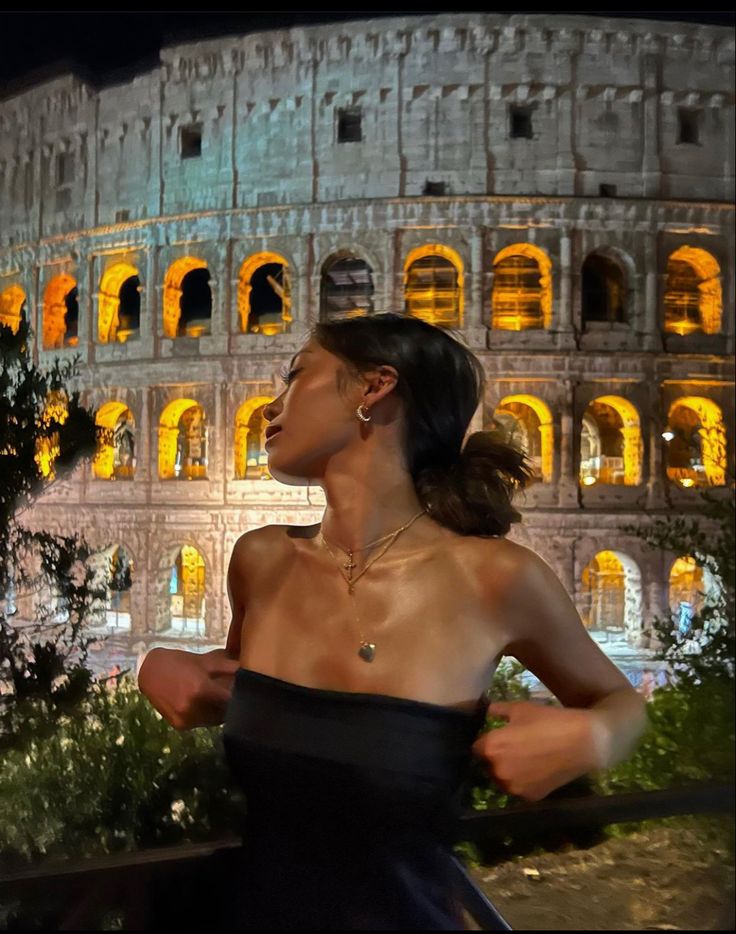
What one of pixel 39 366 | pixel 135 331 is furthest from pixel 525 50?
pixel 39 366

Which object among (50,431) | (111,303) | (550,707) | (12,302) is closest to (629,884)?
(550,707)

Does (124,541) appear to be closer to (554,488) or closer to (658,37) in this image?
(554,488)

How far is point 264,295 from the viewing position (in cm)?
299

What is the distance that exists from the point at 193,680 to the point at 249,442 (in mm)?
1236

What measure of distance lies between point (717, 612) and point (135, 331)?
8.85 feet

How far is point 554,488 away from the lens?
2.91 meters

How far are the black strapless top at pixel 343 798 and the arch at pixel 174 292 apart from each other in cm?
180

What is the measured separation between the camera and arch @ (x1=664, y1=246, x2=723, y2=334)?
2936 millimetres

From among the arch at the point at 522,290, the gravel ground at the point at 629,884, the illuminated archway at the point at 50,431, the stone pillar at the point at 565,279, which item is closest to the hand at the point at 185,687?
the illuminated archway at the point at 50,431

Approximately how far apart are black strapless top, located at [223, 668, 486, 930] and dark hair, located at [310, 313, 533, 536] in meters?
0.46

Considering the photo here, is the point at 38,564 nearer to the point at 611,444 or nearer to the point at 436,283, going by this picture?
the point at 436,283

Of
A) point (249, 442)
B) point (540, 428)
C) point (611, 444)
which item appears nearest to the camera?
point (249, 442)

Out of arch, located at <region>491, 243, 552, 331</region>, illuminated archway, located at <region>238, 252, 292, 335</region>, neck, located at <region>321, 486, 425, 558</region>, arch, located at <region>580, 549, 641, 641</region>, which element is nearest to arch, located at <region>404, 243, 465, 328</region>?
arch, located at <region>491, 243, 552, 331</region>

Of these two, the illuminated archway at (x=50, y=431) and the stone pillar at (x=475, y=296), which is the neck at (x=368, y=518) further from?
the illuminated archway at (x=50, y=431)
